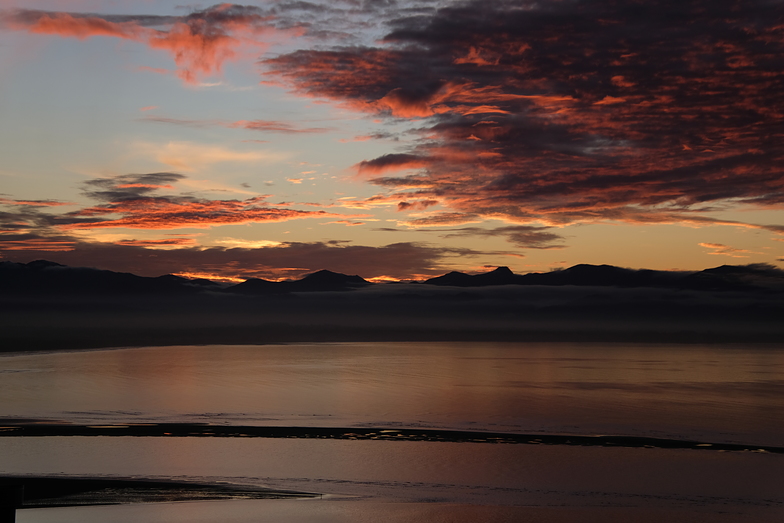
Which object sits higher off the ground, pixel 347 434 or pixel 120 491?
pixel 120 491

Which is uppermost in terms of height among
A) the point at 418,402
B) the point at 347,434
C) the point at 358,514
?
the point at 358,514

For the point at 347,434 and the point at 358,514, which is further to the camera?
the point at 347,434

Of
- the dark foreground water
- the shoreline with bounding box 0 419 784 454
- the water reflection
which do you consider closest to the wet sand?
the dark foreground water

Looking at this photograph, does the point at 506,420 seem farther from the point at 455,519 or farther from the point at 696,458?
the point at 455,519

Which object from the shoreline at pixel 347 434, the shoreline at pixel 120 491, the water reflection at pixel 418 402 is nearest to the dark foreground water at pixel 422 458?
the water reflection at pixel 418 402

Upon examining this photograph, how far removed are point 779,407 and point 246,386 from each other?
41786mm

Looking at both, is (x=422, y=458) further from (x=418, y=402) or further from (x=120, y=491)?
(x=418, y=402)

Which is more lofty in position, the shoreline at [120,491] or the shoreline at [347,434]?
the shoreline at [120,491]

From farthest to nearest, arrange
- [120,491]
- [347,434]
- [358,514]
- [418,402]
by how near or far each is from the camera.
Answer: [418,402] < [347,434] < [120,491] < [358,514]

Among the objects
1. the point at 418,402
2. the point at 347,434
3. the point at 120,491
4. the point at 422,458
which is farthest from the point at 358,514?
the point at 418,402

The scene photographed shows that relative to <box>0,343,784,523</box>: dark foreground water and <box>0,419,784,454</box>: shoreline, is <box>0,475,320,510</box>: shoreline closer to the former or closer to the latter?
<box>0,343,784,523</box>: dark foreground water

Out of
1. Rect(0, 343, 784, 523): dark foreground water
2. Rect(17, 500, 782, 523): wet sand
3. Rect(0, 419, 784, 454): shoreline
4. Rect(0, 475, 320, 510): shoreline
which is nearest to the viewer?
Rect(17, 500, 782, 523): wet sand

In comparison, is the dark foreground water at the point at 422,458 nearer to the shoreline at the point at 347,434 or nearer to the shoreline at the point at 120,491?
the shoreline at the point at 120,491

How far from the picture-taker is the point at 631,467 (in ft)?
75.3
